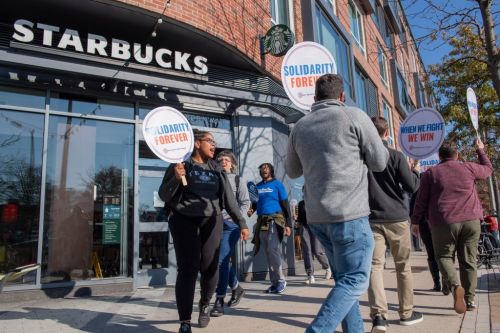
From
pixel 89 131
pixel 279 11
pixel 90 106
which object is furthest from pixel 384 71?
pixel 89 131

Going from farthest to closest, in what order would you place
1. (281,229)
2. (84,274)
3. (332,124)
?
(84,274) < (281,229) < (332,124)

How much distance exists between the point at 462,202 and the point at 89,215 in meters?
5.60

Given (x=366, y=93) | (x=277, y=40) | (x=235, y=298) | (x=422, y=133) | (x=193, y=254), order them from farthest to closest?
(x=366, y=93), (x=277, y=40), (x=422, y=133), (x=235, y=298), (x=193, y=254)

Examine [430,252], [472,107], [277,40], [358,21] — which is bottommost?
[430,252]

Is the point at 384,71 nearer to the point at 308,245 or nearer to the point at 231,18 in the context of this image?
the point at 231,18

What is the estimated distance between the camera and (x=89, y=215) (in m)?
6.98

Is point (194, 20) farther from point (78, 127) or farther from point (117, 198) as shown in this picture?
point (117, 198)

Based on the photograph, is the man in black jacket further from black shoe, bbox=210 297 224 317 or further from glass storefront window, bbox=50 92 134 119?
glass storefront window, bbox=50 92 134 119

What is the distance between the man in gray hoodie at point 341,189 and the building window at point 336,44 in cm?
949

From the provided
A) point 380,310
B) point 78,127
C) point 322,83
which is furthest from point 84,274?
point 322,83

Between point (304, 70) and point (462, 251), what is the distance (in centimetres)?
266

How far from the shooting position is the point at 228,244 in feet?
16.2

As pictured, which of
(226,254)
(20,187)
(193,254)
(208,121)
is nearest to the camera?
(193,254)

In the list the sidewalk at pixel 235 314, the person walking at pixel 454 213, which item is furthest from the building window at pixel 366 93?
the person walking at pixel 454 213
